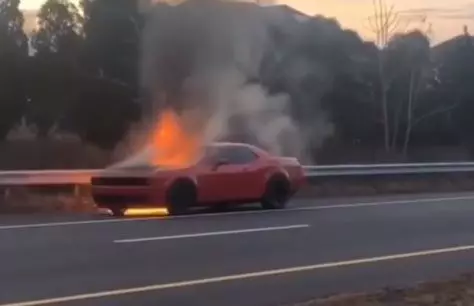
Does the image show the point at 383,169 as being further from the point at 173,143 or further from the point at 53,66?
the point at 53,66

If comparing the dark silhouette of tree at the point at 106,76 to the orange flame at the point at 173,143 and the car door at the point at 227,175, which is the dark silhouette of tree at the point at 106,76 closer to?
the orange flame at the point at 173,143

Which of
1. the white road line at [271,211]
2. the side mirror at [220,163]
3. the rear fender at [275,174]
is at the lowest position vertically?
the white road line at [271,211]

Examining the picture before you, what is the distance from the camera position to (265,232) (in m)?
16.5

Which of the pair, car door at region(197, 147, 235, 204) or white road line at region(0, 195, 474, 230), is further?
car door at region(197, 147, 235, 204)

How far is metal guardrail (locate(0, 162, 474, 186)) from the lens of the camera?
848 inches

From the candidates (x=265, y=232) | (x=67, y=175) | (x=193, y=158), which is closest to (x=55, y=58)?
(x=67, y=175)

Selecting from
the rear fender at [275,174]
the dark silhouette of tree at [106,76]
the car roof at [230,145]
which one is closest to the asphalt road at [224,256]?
the rear fender at [275,174]

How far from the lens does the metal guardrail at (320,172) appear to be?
70.6ft

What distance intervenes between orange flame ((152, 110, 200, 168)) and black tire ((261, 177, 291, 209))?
→ 175cm

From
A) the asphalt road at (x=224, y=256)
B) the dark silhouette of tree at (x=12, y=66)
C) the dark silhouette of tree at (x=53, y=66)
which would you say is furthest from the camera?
the dark silhouette of tree at (x=12, y=66)

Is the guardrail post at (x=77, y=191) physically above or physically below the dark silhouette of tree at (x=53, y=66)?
below

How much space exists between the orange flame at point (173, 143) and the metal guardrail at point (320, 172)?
59.8 inches

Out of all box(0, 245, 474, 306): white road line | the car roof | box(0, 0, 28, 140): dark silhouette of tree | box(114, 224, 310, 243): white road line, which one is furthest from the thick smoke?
box(0, 0, 28, 140): dark silhouette of tree

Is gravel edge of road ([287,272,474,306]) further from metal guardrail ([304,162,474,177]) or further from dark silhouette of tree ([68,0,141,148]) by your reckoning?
metal guardrail ([304,162,474,177])
